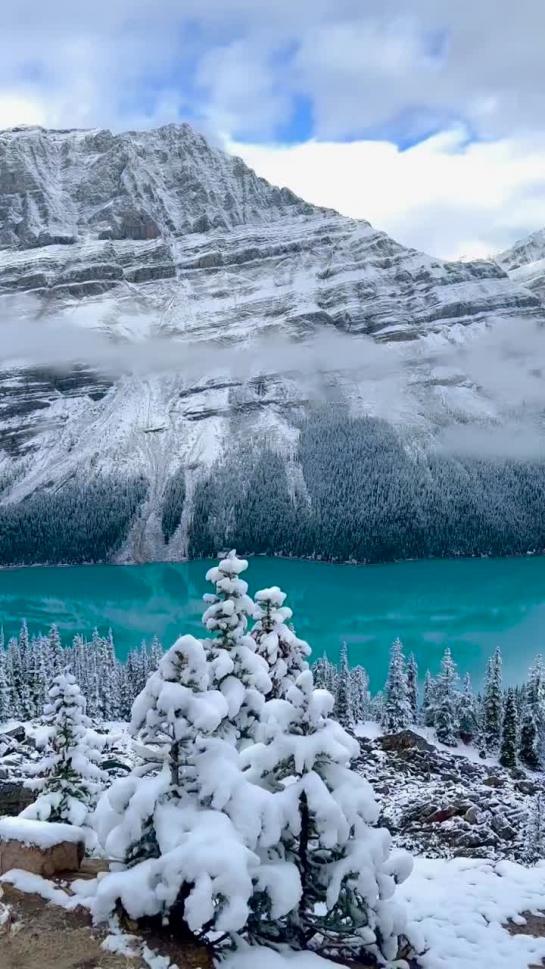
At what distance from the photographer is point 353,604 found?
478 feet

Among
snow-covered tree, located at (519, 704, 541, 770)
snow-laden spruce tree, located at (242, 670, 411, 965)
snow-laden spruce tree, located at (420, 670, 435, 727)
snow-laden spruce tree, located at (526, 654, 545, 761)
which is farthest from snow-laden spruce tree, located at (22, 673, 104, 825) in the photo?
snow-laden spruce tree, located at (420, 670, 435, 727)

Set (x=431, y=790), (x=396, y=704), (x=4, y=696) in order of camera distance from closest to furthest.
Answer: (x=431, y=790)
(x=4, y=696)
(x=396, y=704)

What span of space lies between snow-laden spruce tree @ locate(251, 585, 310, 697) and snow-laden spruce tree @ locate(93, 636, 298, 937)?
598 cm

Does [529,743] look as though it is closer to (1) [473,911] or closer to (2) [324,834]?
(1) [473,911]

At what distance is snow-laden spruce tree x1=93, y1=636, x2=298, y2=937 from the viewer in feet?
39.1

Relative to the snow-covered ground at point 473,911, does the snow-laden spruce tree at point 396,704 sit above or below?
below

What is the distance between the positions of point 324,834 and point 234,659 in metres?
4.51

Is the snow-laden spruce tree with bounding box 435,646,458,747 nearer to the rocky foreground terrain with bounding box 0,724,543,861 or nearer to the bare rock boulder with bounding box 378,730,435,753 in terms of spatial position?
the rocky foreground terrain with bounding box 0,724,543,861

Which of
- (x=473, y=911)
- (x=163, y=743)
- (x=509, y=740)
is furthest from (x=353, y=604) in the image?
(x=163, y=743)

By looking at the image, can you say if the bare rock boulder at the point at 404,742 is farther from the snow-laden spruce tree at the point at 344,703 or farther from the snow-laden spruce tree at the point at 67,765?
the snow-laden spruce tree at the point at 67,765

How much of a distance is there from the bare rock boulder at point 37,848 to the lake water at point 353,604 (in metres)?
83.1

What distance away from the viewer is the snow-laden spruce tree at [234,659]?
1577 centimetres

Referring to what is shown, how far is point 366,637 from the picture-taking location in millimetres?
120688

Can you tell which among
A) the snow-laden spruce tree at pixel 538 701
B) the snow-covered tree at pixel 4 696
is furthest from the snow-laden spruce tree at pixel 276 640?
the snow-covered tree at pixel 4 696
